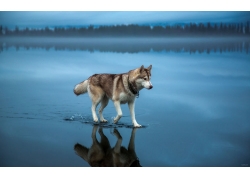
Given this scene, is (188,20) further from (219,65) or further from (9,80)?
(9,80)

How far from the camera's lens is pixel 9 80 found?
12664 mm

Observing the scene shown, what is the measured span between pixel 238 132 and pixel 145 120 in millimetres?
1763

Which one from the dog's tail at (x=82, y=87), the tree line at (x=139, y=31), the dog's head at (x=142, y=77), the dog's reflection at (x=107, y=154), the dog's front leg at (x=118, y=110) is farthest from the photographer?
the tree line at (x=139, y=31)

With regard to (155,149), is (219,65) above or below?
above

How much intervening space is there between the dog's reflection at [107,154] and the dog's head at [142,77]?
0.94 m

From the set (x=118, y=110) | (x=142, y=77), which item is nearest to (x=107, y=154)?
(x=118, y=110)

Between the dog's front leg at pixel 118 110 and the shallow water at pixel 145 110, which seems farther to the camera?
the dog's front leg at pixel 118 110

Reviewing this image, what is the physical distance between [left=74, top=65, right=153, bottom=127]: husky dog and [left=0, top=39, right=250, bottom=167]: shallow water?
43cm

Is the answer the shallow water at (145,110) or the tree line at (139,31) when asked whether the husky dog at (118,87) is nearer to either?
the shallow water at (145,110)

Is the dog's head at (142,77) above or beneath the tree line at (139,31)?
beneath

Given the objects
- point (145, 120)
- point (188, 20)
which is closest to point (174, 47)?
point (188, 20)

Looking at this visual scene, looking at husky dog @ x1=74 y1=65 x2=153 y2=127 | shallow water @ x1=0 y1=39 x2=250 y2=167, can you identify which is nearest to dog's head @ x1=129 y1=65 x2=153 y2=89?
husky dog @ x1=74 y1=65 x2=153 y2=127

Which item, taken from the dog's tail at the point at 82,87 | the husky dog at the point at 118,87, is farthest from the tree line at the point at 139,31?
the husky dog at the point at 118,87

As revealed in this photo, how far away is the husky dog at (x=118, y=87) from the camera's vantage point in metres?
8.26
